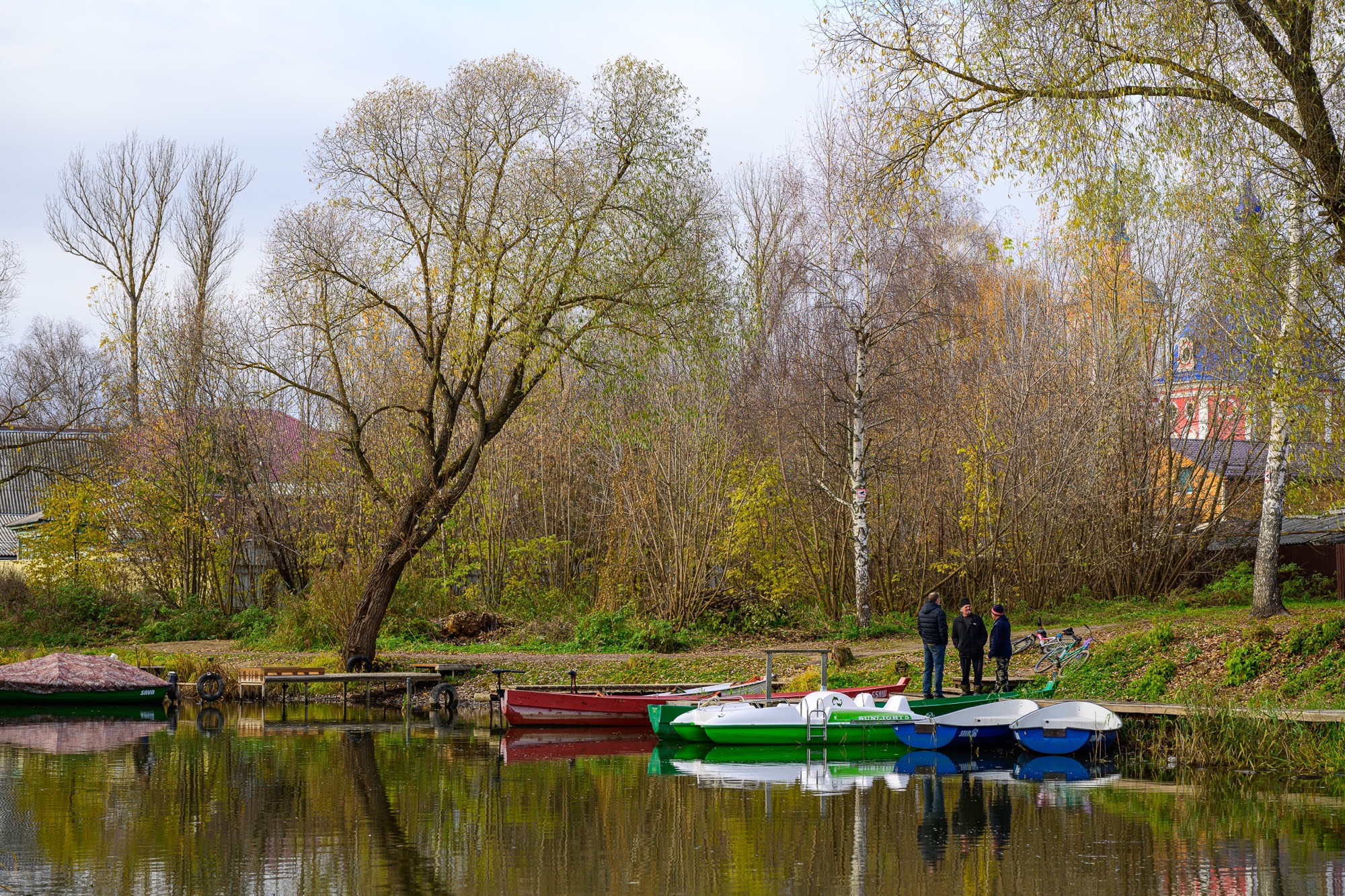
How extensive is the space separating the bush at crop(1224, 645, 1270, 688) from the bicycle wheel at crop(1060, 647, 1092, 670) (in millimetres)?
2151

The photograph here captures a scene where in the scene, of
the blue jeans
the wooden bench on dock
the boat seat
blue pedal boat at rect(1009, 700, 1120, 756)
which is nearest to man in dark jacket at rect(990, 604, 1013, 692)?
the blue jeans

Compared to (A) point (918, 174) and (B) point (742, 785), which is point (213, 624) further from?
(A) point (918, 174)

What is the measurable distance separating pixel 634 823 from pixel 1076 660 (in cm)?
1000

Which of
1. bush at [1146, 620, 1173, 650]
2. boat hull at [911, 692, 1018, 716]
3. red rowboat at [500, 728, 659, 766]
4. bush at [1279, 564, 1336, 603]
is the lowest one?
red rowboat at [500, 728, 659, 766]

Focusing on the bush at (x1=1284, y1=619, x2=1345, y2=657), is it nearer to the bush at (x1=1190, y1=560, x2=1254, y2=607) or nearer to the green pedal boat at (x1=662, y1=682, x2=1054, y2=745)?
the green pedal boat at (x1=662, y1=682, x2=1054, y2=745)

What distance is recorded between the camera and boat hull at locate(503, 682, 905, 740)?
21016 mm

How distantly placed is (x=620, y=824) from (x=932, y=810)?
10.6 ft

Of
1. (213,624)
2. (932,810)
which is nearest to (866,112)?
(932,810)

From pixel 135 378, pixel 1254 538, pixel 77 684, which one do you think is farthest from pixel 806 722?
pixel 135 378

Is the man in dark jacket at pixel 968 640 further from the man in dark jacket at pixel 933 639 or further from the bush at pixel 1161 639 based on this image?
the bush at pixel 1161 639

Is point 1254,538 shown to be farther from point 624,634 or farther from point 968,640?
point 624,634

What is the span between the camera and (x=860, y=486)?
1004 inches

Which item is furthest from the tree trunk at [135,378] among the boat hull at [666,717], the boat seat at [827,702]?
the boat seat at [827,702]

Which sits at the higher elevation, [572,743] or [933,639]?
[933,639]
